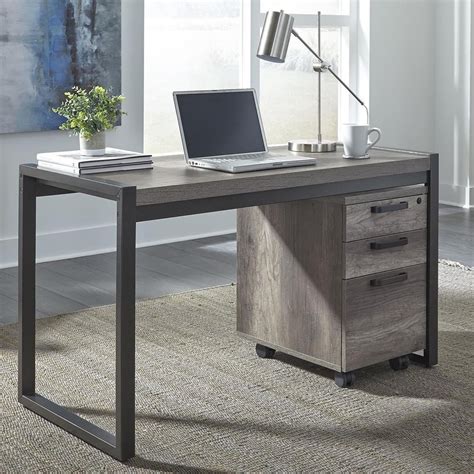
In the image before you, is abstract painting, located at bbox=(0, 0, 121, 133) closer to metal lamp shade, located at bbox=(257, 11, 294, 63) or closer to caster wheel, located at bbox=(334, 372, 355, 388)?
metal lamp shade, located at bbox=(257, 11, 294, 63)

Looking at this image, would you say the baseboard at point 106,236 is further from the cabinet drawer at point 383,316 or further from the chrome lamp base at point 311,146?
the cabinet drawer at point 383,316

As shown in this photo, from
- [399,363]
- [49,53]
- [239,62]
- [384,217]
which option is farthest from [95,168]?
[239,62]

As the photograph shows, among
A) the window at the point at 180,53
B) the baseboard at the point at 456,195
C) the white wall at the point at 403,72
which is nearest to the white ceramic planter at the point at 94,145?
the window at the point at 180,53

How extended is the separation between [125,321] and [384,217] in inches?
40.3

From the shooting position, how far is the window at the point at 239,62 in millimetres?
5406

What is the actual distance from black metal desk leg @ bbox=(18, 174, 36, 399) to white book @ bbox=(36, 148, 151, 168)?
126 mm

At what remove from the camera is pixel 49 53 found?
4844 mm

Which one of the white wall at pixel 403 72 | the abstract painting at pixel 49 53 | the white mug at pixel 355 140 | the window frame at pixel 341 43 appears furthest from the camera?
the white wall at pixel 403 72

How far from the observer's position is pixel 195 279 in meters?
4.54

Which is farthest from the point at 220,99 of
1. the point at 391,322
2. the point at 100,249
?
the point at 100,249

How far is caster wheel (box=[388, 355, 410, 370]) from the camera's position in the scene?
319 cm

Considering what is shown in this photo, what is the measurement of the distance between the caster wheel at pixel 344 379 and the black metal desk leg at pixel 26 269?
3.14 ft

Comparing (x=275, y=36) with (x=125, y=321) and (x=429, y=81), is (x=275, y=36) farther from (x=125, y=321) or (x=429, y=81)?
(x=429, y=81)

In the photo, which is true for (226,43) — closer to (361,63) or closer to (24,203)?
(361,63)
